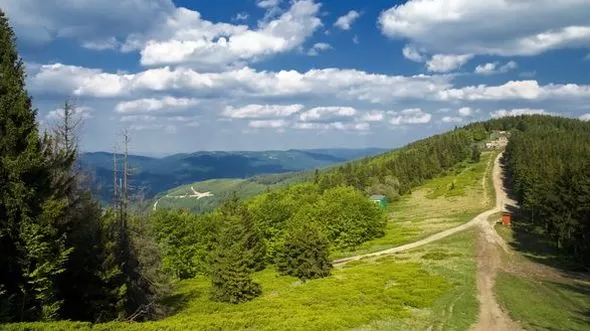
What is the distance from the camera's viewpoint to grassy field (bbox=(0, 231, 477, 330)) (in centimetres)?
3216

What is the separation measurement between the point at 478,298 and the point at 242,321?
23.9 meters

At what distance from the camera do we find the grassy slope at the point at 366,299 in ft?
107

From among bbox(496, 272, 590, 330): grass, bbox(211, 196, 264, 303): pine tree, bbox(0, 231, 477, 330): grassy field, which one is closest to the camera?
bbox(0, 231, 477, 330): grassy field

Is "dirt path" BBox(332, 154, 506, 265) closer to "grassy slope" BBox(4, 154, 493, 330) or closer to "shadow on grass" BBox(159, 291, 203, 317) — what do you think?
"grassy slope" BBox(4, 154, 493, 330)

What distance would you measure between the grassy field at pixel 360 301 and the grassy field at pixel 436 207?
16816mm

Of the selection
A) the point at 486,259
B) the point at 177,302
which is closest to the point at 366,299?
the point at 177,302

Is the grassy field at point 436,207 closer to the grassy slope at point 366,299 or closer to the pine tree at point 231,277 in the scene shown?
the grassy slope at point 366,299

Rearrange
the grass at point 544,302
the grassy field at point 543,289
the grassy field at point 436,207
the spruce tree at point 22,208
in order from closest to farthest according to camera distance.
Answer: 1. the spruce tree at point 22,208
2. the grass at point 544,302
3. the grassy field at point 543,289
4. the grassy field at point 436,207

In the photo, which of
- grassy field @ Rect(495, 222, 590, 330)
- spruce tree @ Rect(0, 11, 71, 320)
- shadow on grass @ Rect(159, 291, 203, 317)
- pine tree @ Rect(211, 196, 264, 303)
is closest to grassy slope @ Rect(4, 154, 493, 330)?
shadow on grass @ Rect(159, 291, 203, 317)

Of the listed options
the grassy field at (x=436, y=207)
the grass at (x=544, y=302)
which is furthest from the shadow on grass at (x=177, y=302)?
the grassy field at (x=436, y=207)

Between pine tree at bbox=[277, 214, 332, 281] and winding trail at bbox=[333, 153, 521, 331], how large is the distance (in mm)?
12248

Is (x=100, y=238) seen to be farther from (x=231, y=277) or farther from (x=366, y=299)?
(x=366, y=299)

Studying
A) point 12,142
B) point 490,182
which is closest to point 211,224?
point 12,142

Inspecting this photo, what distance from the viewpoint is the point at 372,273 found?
60.4m
